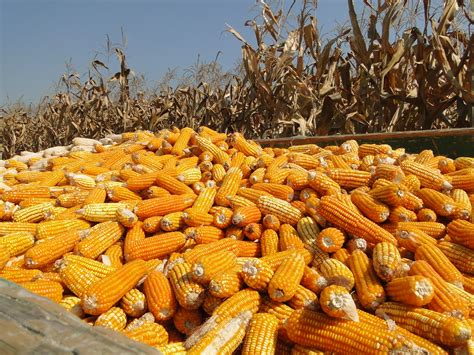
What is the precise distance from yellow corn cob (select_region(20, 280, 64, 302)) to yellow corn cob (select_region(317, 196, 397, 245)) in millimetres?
1689

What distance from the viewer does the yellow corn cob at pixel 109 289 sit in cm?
217

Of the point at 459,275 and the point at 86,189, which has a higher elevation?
the point at 86,189

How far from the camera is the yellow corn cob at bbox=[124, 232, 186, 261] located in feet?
8.91

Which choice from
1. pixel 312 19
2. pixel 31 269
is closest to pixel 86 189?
pixel 31 269

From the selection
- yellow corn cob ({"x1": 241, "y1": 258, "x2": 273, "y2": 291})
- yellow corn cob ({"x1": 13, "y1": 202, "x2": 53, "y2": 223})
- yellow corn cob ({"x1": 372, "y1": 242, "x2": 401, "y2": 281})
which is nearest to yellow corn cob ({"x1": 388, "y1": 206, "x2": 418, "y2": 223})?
yellow corn cob ({"x1": 372, "y1": 242, "x2": 401, "y2": 281})

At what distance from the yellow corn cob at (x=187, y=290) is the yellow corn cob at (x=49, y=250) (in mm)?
963

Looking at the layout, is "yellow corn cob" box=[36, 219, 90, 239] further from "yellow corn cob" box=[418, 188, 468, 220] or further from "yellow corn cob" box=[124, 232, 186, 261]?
"yellow corn cob" box=[418, 188, 468, 220]

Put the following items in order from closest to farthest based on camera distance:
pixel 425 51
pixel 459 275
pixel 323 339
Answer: pixel 323 339 → pixel 459 275 → pixel 425 51

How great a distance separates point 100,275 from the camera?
249 centimetres

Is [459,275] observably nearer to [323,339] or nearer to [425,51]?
[323,339]

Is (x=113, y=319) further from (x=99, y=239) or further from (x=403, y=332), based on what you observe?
(x=403, y=332)

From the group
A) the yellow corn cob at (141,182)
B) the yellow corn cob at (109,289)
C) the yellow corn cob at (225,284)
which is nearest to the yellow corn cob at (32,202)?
the yellow corn cob at (141,182)

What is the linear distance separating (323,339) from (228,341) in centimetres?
44

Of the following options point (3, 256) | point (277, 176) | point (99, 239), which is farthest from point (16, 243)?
Result: point (277, 176)
